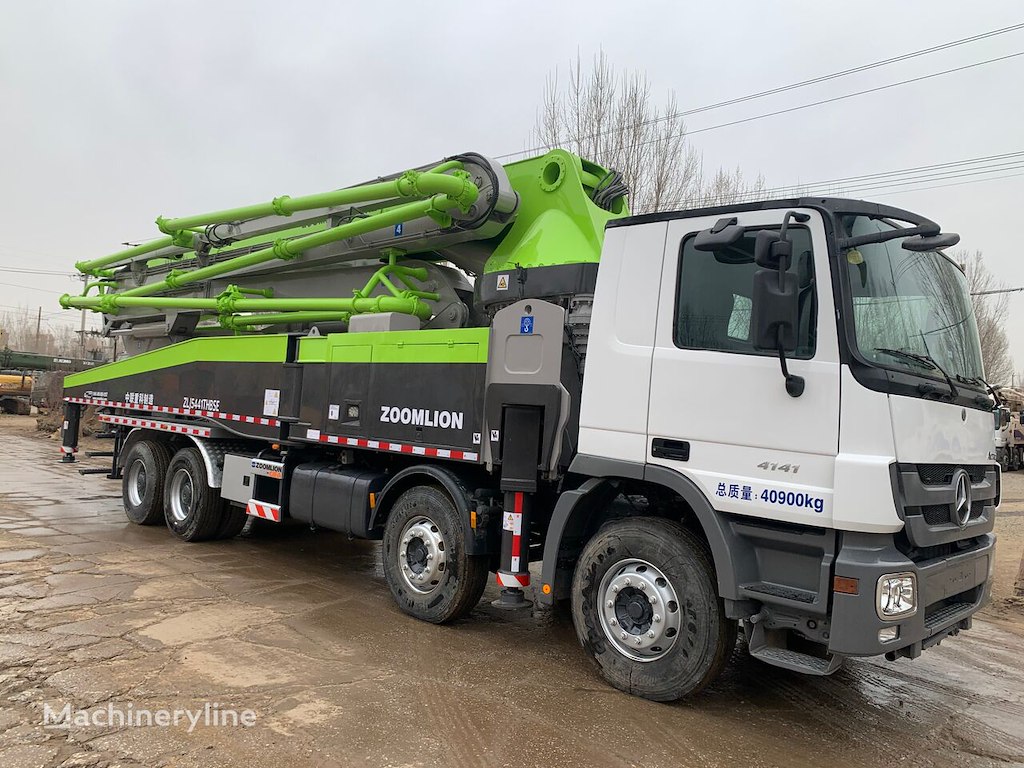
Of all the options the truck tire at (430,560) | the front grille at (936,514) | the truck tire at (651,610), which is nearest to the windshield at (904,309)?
the front grille at (936,514)

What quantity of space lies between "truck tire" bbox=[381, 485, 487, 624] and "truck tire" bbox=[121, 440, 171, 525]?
4.25m

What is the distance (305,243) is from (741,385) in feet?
16.1

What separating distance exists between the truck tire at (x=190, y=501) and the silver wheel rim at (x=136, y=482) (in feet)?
1.76

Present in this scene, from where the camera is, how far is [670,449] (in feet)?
13.4

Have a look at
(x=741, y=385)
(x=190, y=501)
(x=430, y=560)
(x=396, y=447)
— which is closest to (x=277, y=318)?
(x=190, y=501)

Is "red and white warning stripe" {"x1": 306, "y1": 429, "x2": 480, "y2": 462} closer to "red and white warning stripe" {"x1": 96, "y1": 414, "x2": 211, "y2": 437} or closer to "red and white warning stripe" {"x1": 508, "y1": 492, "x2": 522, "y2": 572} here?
"red and white warning stripe" {"x1": 508, "y1": 492, "x2": 522, "y2": 572}

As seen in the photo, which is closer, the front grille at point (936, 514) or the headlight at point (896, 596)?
the headlight at point (896, 596)

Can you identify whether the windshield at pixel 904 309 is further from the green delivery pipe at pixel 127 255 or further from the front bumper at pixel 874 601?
the green delivery pipe at pixel 127 255

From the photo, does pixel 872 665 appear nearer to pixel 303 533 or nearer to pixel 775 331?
pixel 775 331

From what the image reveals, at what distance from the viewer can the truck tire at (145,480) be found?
8562 mm

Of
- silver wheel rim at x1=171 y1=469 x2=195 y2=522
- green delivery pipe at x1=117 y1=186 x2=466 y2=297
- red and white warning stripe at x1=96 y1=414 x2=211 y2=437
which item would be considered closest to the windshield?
green delivery pipe at x1=117 y1=186 x2=466 y2=297

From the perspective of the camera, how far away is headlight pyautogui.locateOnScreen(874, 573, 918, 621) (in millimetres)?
3352

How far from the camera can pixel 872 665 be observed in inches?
201

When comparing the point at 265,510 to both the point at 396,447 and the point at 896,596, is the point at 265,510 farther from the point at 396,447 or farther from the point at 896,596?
the point at 896,596
